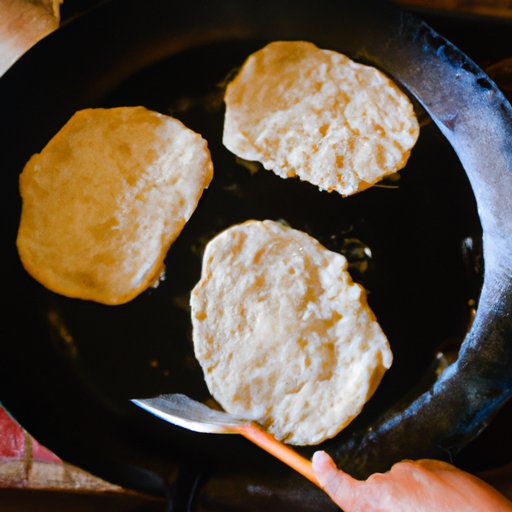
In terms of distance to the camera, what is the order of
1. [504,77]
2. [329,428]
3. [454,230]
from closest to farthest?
[329,428]
[454,230]
[504,77]

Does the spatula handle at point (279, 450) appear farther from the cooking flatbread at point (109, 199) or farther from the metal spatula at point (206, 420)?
the cooking flatbread at point (109, 199)

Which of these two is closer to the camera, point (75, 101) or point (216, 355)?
point (216, 355)

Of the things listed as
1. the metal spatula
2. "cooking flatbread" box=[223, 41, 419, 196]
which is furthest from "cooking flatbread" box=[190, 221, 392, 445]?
→ "cooking flatbread" box=[223, 41, 419, 196]

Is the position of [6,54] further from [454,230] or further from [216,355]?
[454,230]

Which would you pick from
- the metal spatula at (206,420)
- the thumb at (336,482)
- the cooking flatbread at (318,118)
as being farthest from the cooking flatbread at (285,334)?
the thumb at (336,482)

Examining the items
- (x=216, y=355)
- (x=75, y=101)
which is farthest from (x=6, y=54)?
(x=216, y=355)

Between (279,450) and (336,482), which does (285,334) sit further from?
(336,482)

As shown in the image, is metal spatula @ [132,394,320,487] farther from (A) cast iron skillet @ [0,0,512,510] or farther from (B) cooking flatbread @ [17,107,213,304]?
(B) cooking flatbread @ [17,107,213,304]

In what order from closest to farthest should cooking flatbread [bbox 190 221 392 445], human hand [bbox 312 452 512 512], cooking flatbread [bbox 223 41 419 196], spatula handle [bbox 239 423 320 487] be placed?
human hand [bbox 312 452 512 512], spatula handle [bbox 239 423 320 487], cooking flatbread [bbox 190 221 392 445], cooking flatbread [bbox 223 41 419 196]
